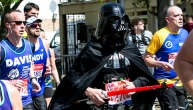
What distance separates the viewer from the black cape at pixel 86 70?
183 inches

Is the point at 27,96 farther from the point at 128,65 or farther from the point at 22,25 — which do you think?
the point at 128,65

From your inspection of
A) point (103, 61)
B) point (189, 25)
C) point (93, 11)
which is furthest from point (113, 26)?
point (93, 11)

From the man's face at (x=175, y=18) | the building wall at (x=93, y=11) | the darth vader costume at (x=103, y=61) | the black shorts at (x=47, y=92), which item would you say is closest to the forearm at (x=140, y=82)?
the darth vader costume at (x=103, y=61)

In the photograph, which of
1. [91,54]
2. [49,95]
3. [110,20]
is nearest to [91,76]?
[91,54]

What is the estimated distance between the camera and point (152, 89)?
4.96m

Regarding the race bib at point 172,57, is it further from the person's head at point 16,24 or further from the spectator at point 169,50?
the person's head at point 16,24

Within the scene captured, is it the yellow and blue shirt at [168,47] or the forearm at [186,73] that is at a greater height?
the forearm at [186,73]

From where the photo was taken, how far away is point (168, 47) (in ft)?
23.1


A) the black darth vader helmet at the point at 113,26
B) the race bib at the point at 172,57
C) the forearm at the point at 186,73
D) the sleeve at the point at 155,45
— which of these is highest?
the black darth vader helmet at the point at 113,26

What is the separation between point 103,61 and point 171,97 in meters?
2.67

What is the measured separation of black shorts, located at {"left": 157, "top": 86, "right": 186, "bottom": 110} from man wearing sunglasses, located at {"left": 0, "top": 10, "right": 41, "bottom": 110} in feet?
6.33

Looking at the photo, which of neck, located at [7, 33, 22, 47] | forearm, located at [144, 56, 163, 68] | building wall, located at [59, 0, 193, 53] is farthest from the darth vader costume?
building wall, located at [59, 0, 193, 53]

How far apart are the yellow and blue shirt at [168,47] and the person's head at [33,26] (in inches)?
67.3

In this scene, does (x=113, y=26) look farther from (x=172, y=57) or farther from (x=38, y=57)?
(x=38, y=57)
